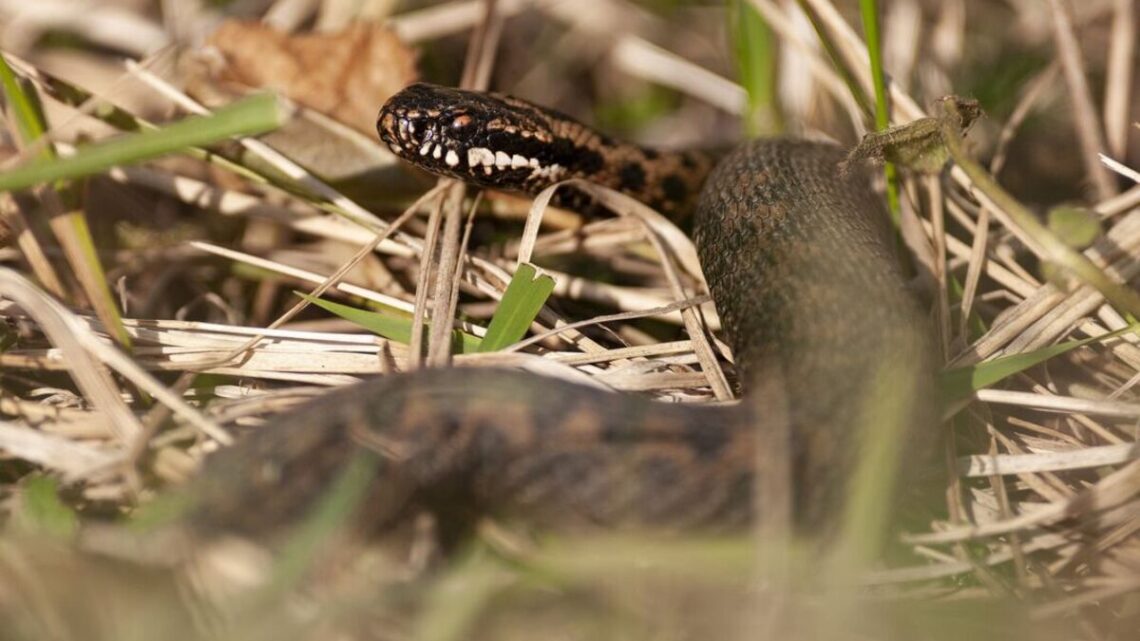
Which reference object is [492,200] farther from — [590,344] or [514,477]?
[514,477]

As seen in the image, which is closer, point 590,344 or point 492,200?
point 590,344

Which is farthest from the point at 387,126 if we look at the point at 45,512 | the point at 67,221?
the point at 45,512

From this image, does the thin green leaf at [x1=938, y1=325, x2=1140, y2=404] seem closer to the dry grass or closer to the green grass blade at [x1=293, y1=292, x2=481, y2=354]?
the dry grass

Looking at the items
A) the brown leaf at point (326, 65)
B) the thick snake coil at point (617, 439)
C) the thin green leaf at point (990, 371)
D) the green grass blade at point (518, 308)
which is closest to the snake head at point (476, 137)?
the brown leaf at point (326, 65)

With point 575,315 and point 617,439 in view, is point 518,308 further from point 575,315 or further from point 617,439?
point 617,439

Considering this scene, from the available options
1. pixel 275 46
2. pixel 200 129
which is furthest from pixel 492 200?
pixel 200 129

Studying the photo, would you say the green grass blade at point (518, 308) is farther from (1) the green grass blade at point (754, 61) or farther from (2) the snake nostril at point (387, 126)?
(1) the green grass blade at point (754, 61)
